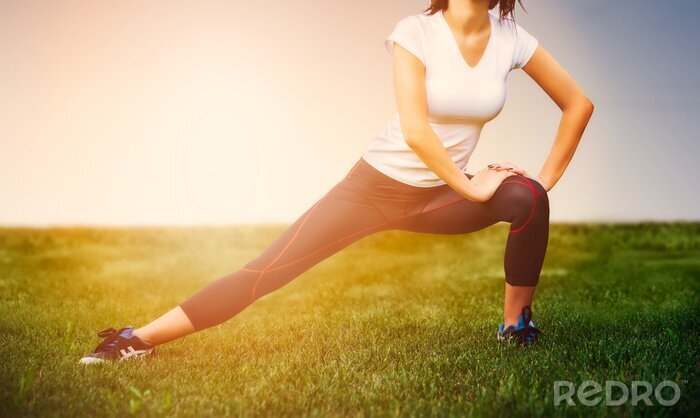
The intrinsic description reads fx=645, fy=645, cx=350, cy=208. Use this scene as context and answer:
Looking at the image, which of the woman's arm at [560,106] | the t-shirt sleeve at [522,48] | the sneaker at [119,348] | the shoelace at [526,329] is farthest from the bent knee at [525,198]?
the sneaker at [119,348]

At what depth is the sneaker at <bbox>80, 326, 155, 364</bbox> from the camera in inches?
144

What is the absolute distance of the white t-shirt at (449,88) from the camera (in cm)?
349

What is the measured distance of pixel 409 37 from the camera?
342cm

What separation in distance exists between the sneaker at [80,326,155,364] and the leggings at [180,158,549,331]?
1.17ft

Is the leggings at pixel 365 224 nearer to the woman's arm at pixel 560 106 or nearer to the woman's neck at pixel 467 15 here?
the woman's arm at pixel 560 106

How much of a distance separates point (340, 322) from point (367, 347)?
97 cm

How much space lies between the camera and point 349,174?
379cm

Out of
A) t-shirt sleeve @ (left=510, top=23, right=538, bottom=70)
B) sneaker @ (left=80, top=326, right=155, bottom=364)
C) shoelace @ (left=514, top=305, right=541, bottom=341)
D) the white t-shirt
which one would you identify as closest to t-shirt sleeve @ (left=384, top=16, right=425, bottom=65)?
the white t-shirt

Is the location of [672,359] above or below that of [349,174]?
below

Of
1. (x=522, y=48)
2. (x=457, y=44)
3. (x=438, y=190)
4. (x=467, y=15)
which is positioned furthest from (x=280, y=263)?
(x=522, y=48)

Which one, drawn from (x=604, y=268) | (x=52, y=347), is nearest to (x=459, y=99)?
(x=52, y=347)

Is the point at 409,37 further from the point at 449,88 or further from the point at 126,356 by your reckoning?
the point at 126,356

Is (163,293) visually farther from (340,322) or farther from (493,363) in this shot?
(493,363)

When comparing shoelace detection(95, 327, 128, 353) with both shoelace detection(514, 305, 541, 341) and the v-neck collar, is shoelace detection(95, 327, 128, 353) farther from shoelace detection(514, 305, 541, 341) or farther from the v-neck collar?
the v-neck collar
